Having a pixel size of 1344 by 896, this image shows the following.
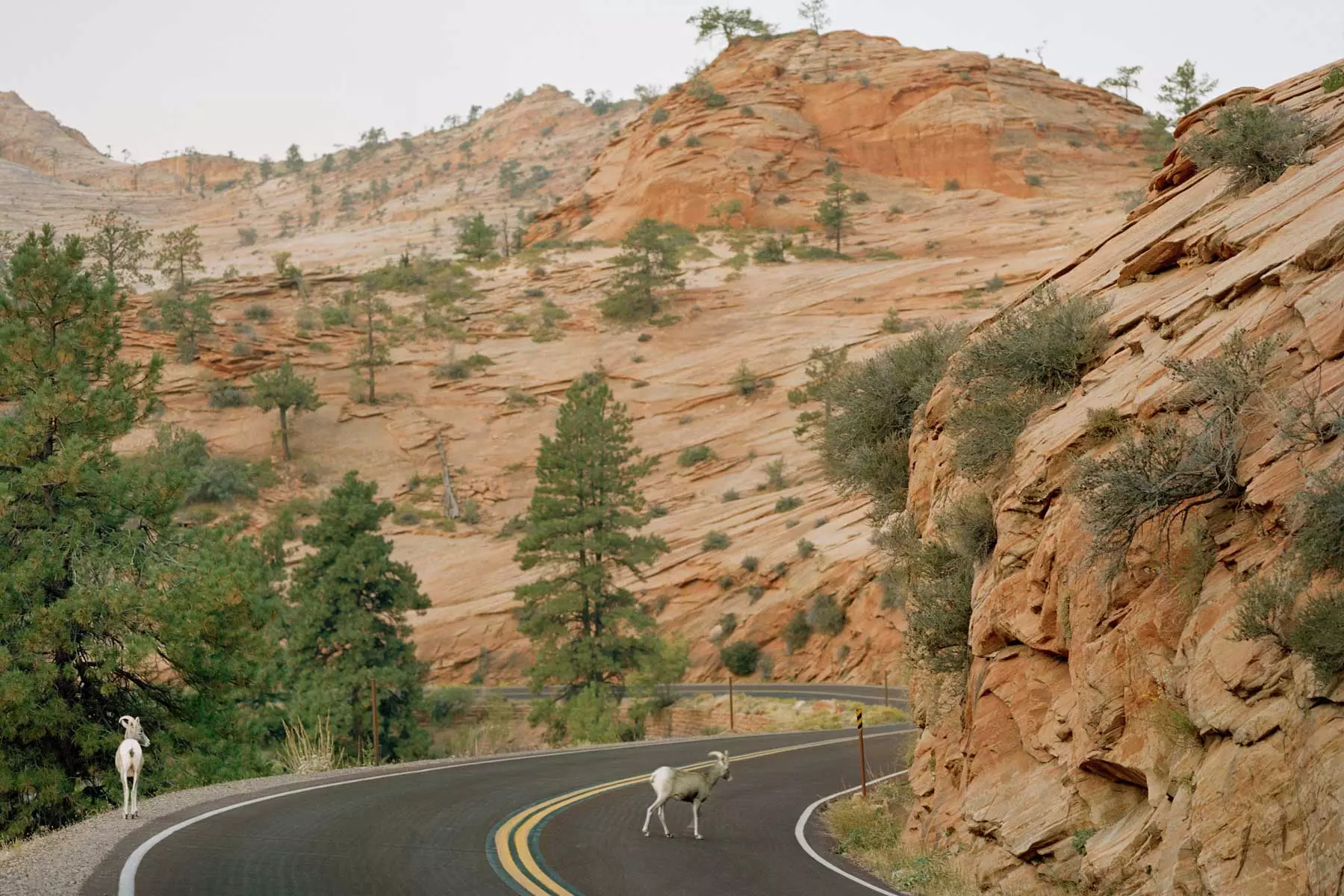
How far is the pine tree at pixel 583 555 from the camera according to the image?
3469 cm

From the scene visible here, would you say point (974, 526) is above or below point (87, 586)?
above

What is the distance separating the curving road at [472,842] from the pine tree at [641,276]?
54386 mm

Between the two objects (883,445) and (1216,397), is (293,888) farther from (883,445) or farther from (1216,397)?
(883,445)

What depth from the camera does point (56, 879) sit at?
892 centimetres

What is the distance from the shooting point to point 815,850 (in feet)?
43.7

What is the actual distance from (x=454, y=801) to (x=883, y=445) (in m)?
9.33

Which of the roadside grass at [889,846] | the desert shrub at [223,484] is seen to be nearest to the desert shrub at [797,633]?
the roadside grass at [889,846]

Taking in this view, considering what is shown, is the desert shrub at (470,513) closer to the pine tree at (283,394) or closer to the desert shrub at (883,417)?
the pine tree at (283,394)

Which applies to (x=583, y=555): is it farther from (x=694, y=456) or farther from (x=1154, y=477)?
(x=1154, y=477)

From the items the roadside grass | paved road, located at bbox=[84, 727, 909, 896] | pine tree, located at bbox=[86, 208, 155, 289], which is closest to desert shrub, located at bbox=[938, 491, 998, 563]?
the roadside grass

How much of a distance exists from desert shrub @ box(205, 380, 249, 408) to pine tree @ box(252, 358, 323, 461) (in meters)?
1.74

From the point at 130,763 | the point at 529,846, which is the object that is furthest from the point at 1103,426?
the point at 130,763

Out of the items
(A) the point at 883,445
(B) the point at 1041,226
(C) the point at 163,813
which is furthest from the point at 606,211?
(C) the point at 163,813

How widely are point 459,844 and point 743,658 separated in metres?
28.6
